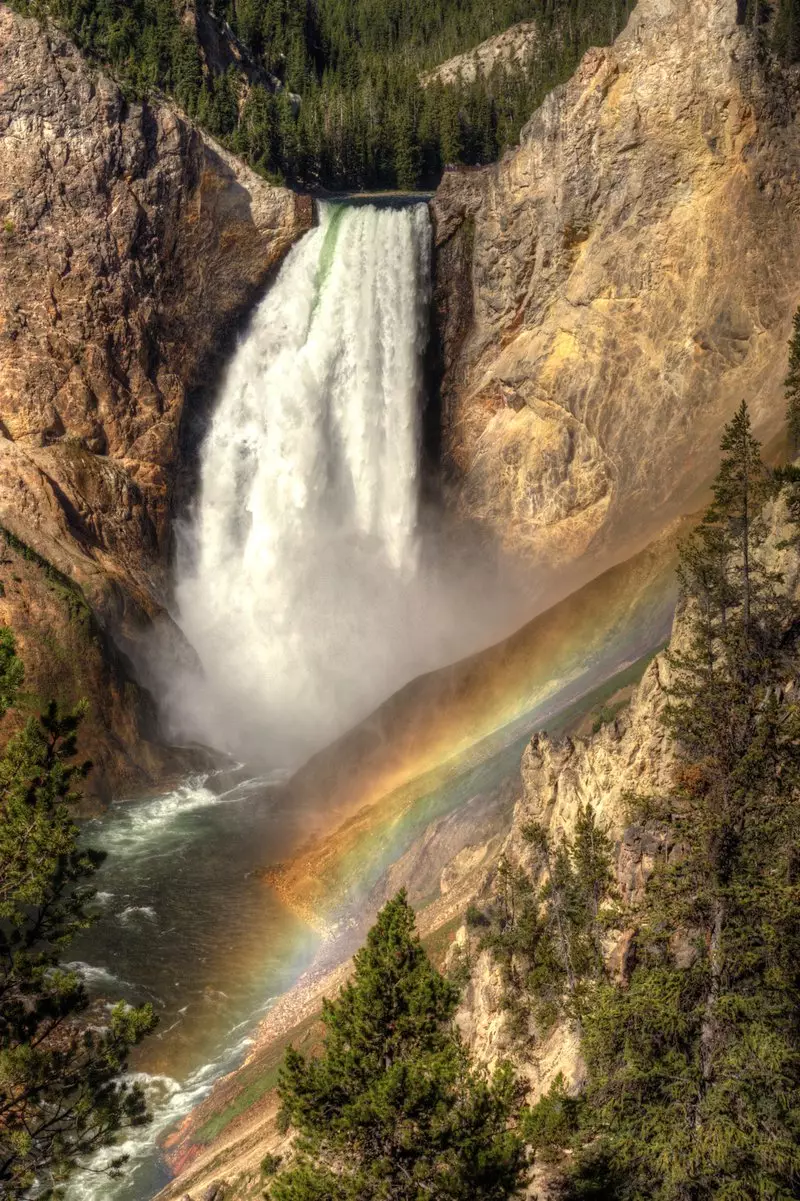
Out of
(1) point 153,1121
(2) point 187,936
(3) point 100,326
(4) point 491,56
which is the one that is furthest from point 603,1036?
(4) point 491,56

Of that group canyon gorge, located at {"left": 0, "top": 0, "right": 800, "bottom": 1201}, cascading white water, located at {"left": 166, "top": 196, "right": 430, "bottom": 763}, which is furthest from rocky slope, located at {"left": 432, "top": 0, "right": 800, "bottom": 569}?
cascading white water, located at {"left": 166, "top": 196, "right": 430, "bottom": 763}

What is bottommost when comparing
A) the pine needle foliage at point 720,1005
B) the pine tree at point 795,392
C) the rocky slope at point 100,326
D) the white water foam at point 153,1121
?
the white water foam at point 153,1121

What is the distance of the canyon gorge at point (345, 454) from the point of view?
4228 centimetres

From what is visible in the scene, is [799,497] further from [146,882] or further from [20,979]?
[146,882]

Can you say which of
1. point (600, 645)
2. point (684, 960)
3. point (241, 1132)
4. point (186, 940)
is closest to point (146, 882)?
point (186, 940)

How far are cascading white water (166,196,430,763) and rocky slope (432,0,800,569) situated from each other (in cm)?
386

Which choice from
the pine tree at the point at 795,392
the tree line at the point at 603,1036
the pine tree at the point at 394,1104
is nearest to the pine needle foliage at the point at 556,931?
the tree line at the point at 603,1036

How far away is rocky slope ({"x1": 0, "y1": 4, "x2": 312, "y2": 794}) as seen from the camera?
54781 mm

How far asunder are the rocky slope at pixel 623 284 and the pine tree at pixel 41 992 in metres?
39.8

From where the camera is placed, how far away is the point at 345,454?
66688 millimetres

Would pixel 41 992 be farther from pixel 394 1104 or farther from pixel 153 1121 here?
pixel 153 1121

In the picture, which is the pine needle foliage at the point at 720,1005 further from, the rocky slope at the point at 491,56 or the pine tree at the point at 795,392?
the rocky slope at the point at 491,56

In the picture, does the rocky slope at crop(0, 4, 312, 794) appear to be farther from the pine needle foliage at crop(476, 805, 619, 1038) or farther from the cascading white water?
the pine needle foliage at crop(476, 805, 619, 1038)

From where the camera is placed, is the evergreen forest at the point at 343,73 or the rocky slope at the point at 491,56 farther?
the rocky slope at the point at 491,56
